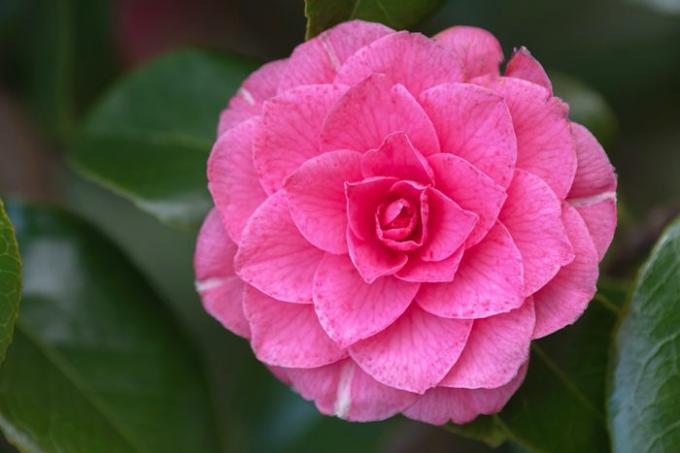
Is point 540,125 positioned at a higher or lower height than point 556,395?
higher

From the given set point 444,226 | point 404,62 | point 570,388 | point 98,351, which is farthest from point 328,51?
point 98,351

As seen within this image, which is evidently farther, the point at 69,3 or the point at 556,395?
the point at 69,3

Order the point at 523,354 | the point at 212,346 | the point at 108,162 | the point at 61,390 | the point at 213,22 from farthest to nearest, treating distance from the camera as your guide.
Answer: the point at 213,22 → the point at 212,346 → the point at 108,162 → the point at 61,390 → the point at 523,354

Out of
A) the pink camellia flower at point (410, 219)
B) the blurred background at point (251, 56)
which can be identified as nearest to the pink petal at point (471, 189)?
the pink camellia flower at point (410, 219)

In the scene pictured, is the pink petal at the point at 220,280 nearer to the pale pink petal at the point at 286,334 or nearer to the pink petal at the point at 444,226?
the pale pink petal at the point at 286,334

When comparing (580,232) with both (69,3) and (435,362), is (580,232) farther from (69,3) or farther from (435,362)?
(69,3)

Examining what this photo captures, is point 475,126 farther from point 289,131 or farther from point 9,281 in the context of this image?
point 9,281

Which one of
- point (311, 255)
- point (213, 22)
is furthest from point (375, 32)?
point (213, 22)
